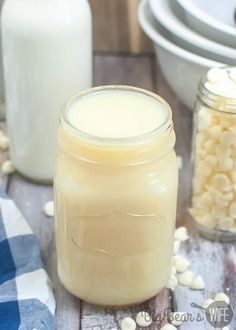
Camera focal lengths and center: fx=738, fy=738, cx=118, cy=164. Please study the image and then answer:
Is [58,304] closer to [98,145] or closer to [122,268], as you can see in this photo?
[122,268]

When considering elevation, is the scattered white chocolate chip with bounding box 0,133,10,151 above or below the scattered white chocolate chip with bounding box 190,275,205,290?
above

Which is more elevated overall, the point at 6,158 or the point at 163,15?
the point at 163,15

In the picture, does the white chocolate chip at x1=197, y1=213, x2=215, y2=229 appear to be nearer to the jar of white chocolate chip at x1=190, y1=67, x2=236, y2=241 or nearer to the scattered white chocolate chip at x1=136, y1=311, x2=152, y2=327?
the jar of white chocolate chip at x1=190, y1=67, x2=236, y2=241

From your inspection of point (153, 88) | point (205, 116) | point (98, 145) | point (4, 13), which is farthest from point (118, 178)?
point (153, 88)

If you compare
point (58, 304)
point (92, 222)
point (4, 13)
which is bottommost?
point (58, 304)

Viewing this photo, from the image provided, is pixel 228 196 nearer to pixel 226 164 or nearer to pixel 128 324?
pixel 226 164

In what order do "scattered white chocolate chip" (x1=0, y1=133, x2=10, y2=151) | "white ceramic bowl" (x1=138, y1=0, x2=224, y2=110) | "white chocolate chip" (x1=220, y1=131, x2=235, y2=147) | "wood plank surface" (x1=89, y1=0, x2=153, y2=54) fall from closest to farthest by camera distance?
1. "white chocolate chip" (x1=220, y1=131, x2=235, y2=147)
2. "white ceramic bowl" (x1=138, y1=0, x2=224, y2=110)
3. "scattered white chocolate chip" (x1=0, y1=133, x2=10, y2=151)
4. "wood plank surface" (x1=89, y1=0, x2=153, y2=54)

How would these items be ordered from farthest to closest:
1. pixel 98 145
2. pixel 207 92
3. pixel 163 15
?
pixel 163 15 < pixel 207 92 < pixel 98 145

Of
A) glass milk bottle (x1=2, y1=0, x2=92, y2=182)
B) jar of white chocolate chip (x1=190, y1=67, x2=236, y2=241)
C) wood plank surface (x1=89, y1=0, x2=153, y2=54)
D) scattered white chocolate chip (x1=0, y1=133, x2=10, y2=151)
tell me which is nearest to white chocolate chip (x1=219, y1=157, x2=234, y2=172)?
jar of white chocolate chip (x1=190, y1=67, x2=236, y2=241)
